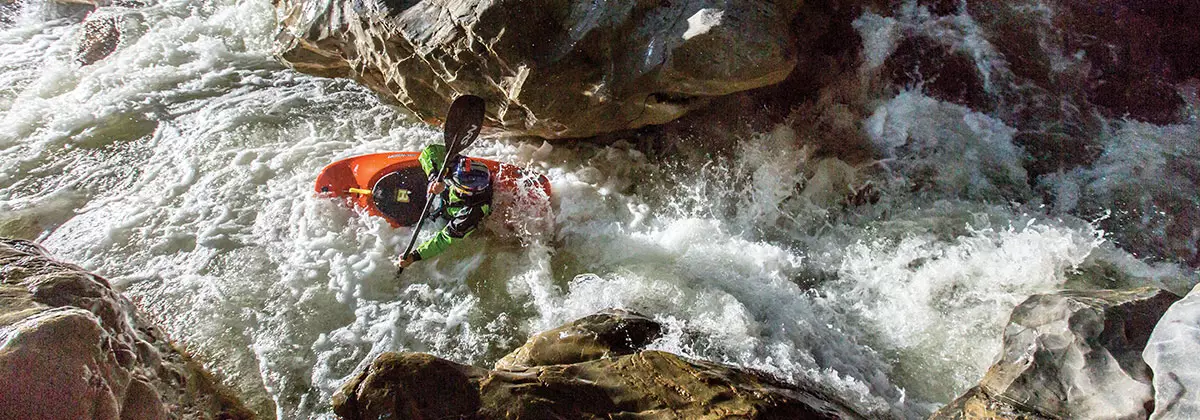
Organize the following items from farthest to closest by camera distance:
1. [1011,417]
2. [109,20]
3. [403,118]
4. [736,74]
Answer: [109,20] < [403,118] < [736,74] < [1011,417]

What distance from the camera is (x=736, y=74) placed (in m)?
3.97

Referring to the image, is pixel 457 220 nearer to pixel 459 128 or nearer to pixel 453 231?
pixel 453 231

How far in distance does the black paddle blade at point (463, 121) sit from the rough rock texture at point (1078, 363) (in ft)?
11.3

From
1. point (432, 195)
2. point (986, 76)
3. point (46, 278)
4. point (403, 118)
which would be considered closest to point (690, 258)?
point (432, 195)

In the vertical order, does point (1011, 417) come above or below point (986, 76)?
below

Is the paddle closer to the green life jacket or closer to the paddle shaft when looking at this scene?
the paddle shaft

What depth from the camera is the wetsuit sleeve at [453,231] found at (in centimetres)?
452

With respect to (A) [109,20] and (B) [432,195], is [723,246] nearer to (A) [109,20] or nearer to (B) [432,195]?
(B) [432,195]

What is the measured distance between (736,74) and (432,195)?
2.31 meters

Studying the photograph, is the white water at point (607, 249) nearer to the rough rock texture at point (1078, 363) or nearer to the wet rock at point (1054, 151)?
the wet rock at point (1054, 151)

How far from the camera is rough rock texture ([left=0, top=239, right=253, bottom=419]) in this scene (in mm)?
2463

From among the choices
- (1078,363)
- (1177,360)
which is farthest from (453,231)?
(1177,360)

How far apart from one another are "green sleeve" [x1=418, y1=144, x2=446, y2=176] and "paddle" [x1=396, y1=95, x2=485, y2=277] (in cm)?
4

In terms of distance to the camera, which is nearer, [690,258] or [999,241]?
[999,241]
